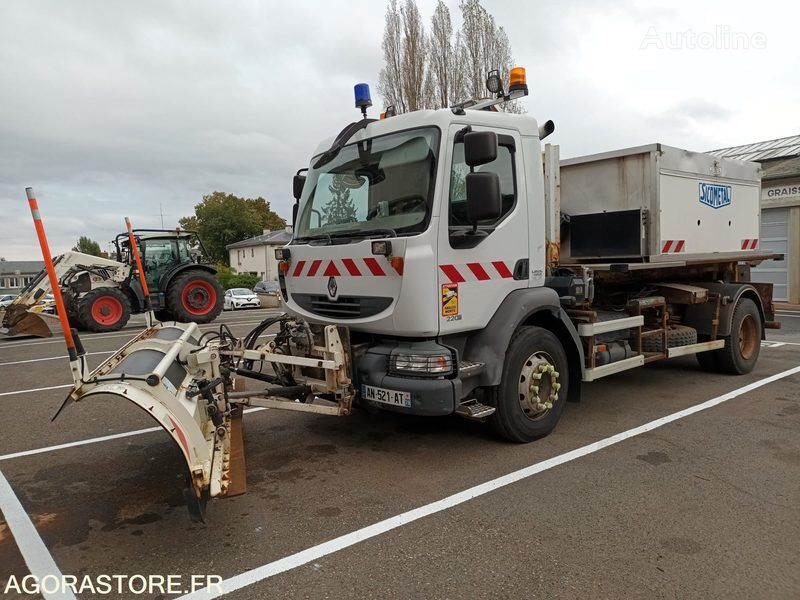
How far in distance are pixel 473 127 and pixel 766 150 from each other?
73.4 feet

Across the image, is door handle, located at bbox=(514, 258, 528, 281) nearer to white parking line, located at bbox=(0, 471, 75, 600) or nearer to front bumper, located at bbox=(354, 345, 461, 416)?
front bumper, located at bbox=(354, 345, 461, 416)

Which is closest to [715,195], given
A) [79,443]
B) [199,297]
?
[79,443]

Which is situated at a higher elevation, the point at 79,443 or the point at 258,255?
the point at 258,255

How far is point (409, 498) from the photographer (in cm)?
378

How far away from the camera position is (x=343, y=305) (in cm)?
459

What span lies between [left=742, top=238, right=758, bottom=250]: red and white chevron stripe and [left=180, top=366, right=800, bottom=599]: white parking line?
3317 millimetres

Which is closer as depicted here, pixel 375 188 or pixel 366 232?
pixel 366 232

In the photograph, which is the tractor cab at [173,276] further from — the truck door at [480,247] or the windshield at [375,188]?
the truck door at [480,247]

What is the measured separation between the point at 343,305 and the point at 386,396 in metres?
0.85

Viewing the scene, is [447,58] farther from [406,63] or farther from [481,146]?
[481,146]

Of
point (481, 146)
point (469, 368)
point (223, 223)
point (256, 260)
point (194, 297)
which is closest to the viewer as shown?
point (481, 146)

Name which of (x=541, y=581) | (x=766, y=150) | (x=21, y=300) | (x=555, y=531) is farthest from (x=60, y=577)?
(x=766, y=150)

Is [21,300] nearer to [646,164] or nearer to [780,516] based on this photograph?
[646,164]

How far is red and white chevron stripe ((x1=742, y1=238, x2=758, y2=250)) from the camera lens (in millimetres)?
7516
